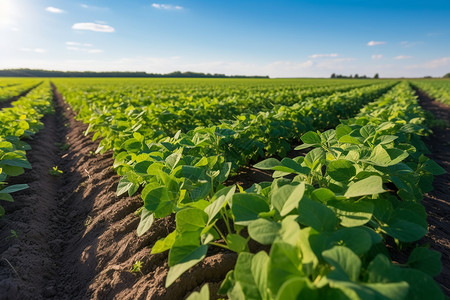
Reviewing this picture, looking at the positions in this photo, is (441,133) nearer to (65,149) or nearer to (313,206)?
(313,206)

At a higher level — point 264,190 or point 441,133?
A: point 264,190

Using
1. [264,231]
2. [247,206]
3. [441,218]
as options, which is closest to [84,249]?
[247,206]

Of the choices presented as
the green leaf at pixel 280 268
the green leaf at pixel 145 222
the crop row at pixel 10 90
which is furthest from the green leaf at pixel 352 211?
the crop row at pixel 10 90

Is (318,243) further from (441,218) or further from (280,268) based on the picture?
(441,218)

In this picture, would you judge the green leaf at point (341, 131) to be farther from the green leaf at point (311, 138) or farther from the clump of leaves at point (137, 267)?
the clump of leaves at point (137, 267)

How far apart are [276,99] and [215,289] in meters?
7.38

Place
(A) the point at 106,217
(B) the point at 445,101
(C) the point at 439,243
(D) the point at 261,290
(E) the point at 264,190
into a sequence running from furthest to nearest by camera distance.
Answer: (B) the point at 445,101
(A) the point at 106,217
(C) the point at 439,243
(E) the point at 264,190
(D) the point at 261,290

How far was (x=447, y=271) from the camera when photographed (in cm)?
158

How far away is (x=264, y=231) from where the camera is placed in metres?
0.98

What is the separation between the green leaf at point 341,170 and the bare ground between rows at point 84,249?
29.2 inches

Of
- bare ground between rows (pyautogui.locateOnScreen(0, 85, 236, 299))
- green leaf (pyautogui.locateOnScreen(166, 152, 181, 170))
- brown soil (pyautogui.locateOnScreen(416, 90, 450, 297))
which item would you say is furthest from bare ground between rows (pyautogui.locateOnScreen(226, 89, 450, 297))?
green leaf (pyautogui.locateOnScreen(166, 152, 181, 170))

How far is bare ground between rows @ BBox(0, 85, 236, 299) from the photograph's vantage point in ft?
5.20

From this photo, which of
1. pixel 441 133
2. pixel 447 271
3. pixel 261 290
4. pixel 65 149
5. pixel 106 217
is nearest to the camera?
pixel 261 290

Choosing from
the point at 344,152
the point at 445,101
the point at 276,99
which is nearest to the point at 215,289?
the point at 344,152
